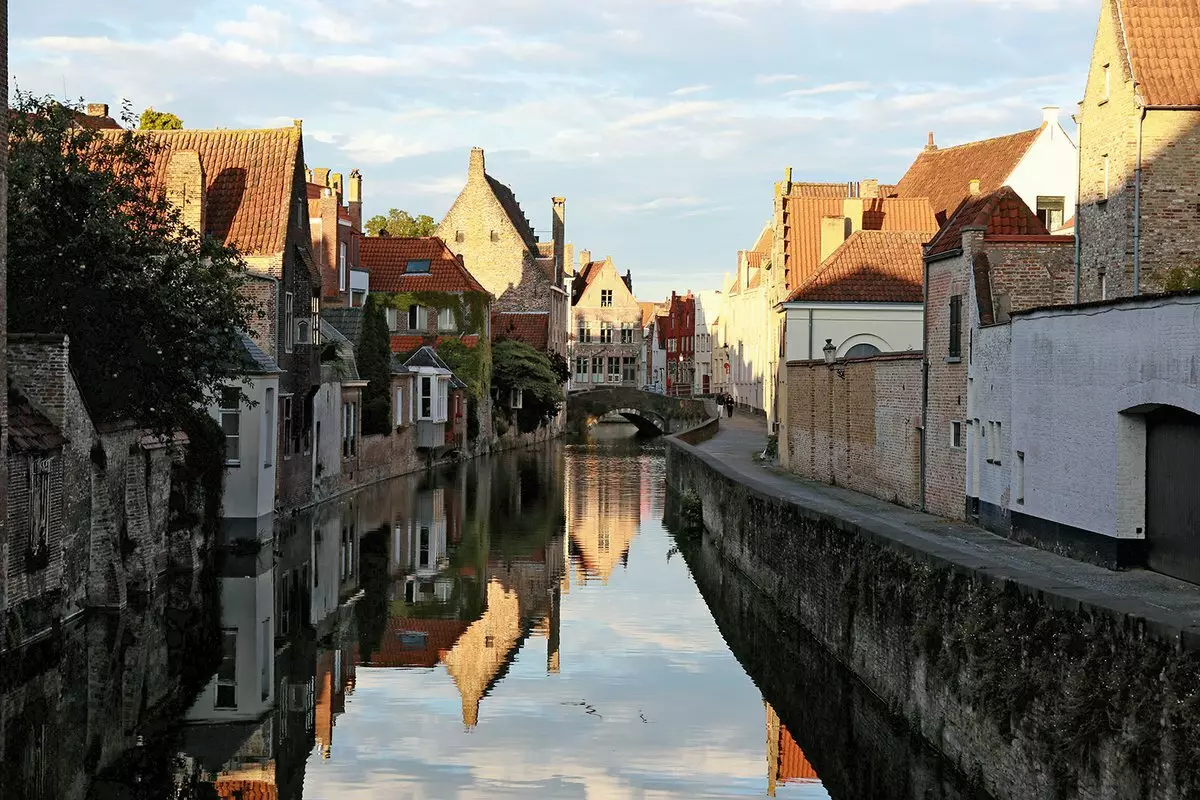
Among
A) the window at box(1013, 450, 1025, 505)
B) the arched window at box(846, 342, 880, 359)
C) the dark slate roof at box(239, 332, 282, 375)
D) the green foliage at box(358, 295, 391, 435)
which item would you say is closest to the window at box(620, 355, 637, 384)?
the green foliage at box(358, 295, 391, 435)

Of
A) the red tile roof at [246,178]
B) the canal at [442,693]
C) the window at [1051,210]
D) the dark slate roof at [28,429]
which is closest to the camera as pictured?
the canal at [442,693]

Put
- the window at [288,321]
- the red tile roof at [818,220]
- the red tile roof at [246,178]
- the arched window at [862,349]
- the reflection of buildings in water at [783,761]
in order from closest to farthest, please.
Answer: the reflection of buildings in water at [783,761], the window at [288,321], the red tile roof at [246,178], the arched window at [862,349], the red tile roof at [818,220]

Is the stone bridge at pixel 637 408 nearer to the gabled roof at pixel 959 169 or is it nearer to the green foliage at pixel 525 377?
the green foliage at pixel 525 377

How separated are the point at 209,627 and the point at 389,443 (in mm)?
30045

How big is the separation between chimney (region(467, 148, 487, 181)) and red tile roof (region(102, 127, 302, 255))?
154 feet

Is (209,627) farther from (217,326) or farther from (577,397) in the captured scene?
(577,397)

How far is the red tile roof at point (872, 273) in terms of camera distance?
43625 mm

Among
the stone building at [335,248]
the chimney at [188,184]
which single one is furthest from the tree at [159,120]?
the chimney at [188,184]

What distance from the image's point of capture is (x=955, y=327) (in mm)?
25828

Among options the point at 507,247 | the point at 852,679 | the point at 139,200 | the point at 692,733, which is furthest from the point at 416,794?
the point at 507,247

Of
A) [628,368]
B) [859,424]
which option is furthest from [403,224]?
[859,424]

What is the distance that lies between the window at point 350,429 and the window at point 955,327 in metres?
23.6

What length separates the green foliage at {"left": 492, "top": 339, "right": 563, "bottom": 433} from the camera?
72.8 m

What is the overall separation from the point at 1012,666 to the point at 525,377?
61129 mm
